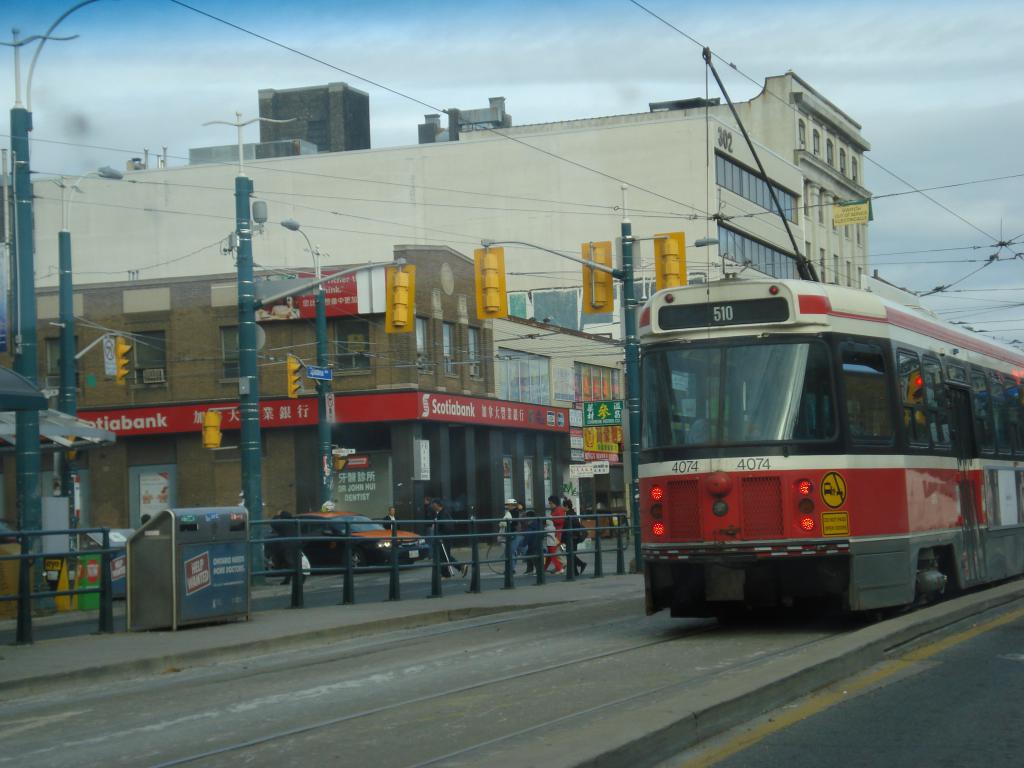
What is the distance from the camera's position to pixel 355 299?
46.4 m

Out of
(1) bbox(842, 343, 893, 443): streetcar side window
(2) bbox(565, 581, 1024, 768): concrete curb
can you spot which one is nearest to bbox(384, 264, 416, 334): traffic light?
(1) bbox(842, 343, 893, 443): streetcar side window

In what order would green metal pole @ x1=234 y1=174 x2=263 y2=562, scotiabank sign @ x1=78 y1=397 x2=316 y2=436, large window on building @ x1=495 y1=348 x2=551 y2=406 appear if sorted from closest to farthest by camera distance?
1. green metal pole @ x1=234 y1=174 x2=263 y2=562
2. scotiabank sign @ x1=78 y1=397 x2=316 y2=436
3. large window on building @ x1=495 y1=348 x2=551 y2=406

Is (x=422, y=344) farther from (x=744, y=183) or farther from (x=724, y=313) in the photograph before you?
(x=724, y=313)

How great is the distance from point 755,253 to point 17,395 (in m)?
54.5

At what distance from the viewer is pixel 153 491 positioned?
48812 mm

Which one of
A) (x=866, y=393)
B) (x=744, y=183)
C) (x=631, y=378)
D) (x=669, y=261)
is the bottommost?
(x=866, y=393)

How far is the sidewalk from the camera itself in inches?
481

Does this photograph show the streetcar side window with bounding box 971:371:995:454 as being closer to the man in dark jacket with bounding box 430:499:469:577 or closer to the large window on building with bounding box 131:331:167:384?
the man in dark jacket with bounding box 430:499:469:577

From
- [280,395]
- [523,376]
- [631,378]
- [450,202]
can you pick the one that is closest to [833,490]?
[631,378]

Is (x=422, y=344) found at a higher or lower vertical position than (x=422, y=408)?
higher

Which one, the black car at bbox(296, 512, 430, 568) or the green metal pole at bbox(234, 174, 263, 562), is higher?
the green metal pole at bbox(234, 174, 263, 562)

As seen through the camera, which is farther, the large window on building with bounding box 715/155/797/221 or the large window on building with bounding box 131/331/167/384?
the large window on building with bounding box 715/155/797/221

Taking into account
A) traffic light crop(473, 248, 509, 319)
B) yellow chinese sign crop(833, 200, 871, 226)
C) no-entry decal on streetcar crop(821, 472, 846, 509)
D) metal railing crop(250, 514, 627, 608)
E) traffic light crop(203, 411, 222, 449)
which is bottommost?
metal railing crop(250, 514, 627, 608)

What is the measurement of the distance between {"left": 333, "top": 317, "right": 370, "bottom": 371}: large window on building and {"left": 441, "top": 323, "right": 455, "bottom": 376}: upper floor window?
2842 mm
